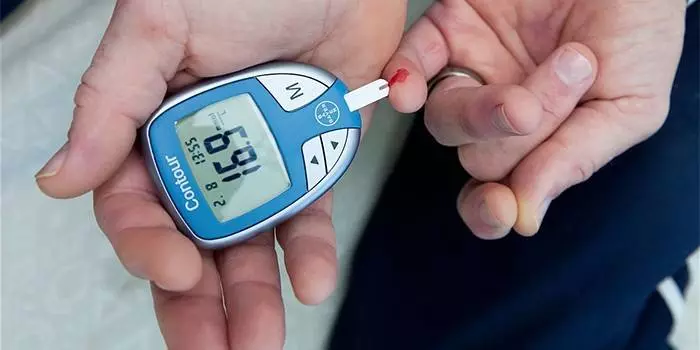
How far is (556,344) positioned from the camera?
0.82m

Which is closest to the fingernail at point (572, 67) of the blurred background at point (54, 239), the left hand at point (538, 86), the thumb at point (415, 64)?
the left hand at point (538, 86)

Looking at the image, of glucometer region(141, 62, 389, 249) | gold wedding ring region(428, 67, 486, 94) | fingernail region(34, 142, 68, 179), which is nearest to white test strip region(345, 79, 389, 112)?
glucometer region(141, 62, 389, 249)

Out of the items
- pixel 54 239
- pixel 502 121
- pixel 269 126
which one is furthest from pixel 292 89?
pixel 54 239

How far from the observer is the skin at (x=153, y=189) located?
22.8 inches

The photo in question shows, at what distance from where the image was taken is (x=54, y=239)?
0.85m

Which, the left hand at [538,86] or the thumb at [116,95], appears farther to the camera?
the left hand at [538,86]

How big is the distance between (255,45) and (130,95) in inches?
4.3

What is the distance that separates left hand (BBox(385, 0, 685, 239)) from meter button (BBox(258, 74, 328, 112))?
0.20 feet

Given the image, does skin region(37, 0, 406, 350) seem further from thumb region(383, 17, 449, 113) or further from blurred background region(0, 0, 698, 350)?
blurred background region(0, 0, 698, 350)

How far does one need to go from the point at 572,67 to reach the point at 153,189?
342mm

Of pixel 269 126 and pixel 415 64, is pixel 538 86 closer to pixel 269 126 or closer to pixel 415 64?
pixel 415 64

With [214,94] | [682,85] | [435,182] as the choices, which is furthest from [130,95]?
[682,85]

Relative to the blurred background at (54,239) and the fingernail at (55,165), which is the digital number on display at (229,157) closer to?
the fingernail at (55,165)

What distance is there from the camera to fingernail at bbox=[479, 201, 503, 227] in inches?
27.3
